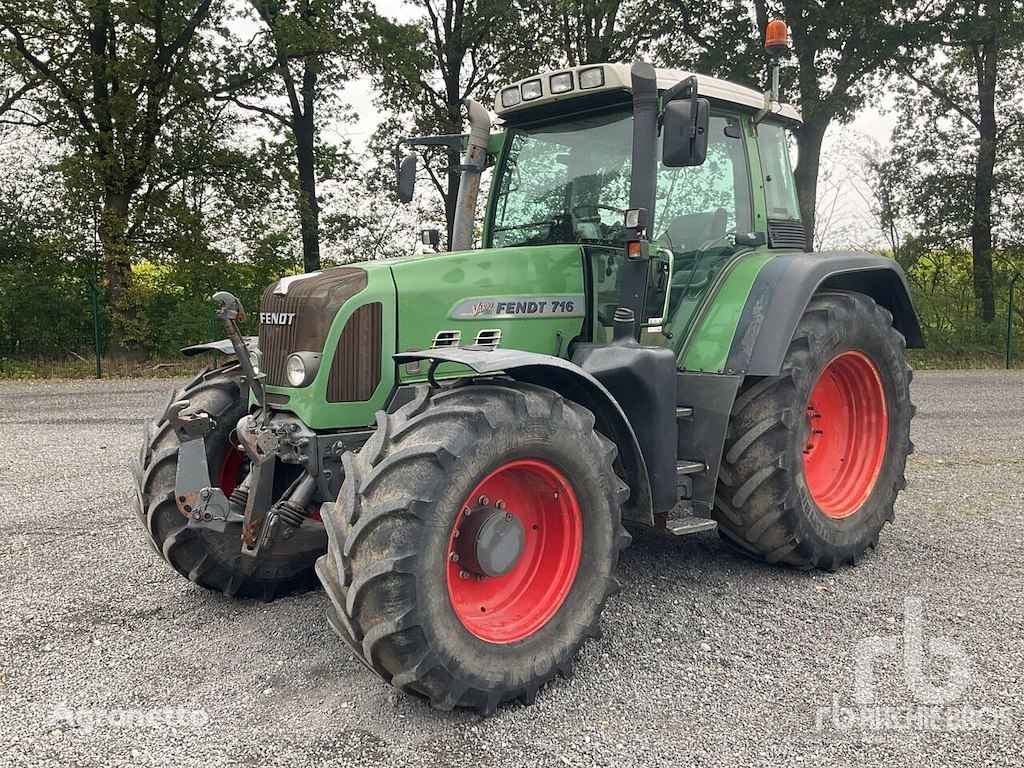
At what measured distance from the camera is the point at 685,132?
11.0 feet

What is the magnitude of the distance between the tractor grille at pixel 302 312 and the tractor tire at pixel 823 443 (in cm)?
184

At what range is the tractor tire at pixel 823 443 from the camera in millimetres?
3934

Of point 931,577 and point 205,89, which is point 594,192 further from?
point 205,89

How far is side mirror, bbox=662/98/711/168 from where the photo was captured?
11.0 ft

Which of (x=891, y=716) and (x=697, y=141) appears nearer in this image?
(x=891, y=716)

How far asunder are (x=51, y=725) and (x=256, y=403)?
56.5 inches

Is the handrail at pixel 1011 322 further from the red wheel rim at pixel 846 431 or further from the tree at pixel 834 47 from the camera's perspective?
the red wheel rim at pixel 846 431

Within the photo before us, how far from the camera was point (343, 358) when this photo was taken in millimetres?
3406

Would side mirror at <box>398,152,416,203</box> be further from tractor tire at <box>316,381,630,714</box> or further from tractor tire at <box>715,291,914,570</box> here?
tractor tire at <box>715,291,914,570</box>

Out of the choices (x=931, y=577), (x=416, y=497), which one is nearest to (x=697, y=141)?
(x=416, y=497)
